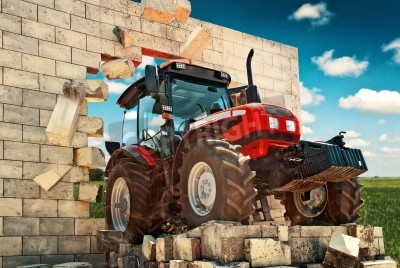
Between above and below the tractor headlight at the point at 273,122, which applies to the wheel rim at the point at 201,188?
below

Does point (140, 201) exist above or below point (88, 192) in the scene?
below

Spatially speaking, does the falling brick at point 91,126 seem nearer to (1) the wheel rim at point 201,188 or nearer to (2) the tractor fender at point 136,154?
(2) the tractor fender at point 136,154

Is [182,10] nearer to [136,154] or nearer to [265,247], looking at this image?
[136,154]

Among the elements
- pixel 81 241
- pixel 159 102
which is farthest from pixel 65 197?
pixel 159 102

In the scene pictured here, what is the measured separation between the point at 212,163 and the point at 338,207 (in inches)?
83.1

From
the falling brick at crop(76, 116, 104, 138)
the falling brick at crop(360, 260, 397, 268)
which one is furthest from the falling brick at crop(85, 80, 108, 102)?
the falling brick at crop(360, 260, 397, 268)

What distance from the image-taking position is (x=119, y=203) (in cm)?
700

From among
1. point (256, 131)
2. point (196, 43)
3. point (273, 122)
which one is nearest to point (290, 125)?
point (273, 122)

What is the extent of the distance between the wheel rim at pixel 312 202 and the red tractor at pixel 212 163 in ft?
0.04

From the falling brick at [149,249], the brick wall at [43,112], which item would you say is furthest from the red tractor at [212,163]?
the brick wall at [43,112]

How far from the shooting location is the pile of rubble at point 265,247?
179 inches

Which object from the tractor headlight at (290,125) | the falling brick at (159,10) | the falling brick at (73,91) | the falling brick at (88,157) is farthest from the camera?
the falling brick at (159,10)

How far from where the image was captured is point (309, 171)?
5.36 metres

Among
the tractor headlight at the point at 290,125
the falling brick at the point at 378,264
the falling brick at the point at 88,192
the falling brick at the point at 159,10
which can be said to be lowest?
the falling brick at the point at 378,264
